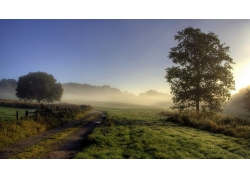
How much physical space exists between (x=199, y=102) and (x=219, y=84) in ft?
10.1

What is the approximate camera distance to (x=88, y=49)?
15.1 m

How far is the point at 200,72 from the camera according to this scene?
21.1 metres

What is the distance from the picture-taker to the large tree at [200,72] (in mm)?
20578

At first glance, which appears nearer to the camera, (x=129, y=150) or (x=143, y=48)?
(x=129, y=150)

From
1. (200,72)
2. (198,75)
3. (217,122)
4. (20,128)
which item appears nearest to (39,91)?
(20,128)

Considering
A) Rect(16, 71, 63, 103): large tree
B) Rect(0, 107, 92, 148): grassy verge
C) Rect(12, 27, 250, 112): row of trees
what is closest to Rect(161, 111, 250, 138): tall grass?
Rect(12, 27, 250, 112): row of trees

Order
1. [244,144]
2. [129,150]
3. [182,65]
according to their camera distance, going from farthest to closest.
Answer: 1. [182,65]
2. [244,144]
3. [129,150]

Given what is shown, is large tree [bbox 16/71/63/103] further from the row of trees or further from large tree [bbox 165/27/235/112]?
large tree [bbox 165/27/235/112]

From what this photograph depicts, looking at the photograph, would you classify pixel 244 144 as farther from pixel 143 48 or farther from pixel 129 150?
pixel 143 48

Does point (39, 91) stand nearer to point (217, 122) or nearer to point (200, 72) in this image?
point (200, 72)
